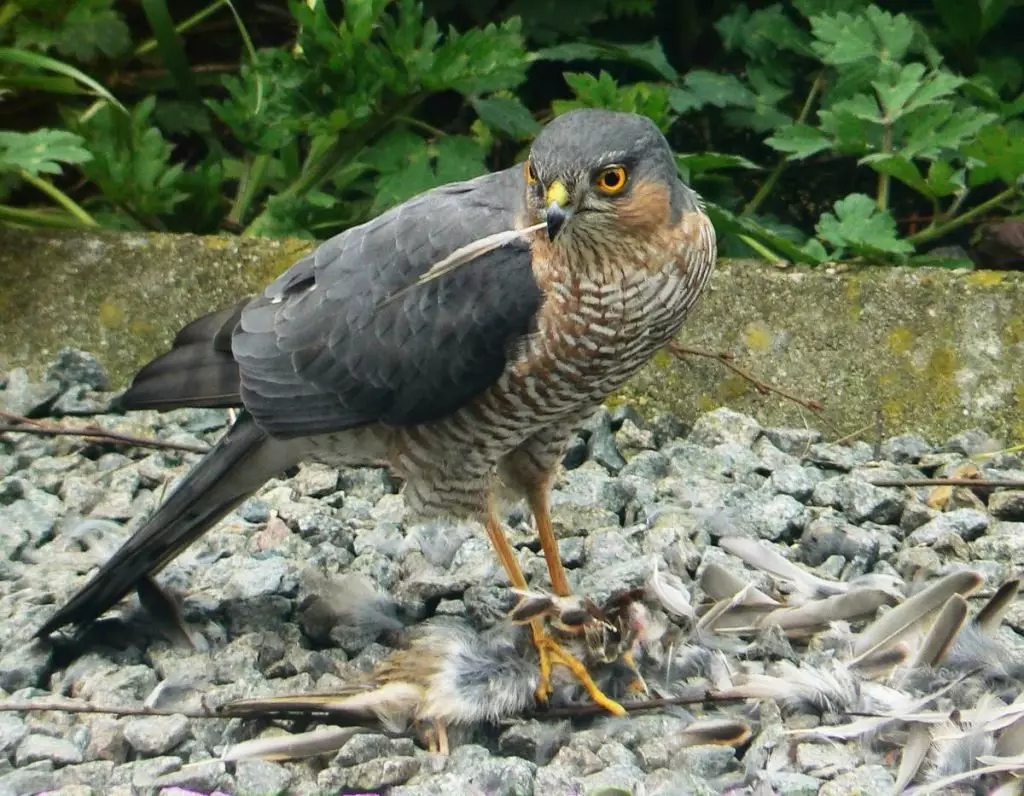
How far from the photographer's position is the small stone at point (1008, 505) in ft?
11.4

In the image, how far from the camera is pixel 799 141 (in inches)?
169

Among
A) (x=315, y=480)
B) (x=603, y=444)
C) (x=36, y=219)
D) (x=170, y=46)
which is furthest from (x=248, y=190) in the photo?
(x=603, y=444)

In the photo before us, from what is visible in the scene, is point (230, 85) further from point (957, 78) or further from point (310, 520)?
point (957, 78)

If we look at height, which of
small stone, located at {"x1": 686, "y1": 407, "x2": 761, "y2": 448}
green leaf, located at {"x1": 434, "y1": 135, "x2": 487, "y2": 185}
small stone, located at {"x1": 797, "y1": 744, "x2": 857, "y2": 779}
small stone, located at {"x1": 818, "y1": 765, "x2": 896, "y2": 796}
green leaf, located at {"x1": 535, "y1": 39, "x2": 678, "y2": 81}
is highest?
green leaf, located at {"x1": 535, "y1": 39, "x2": 678, "y2": 81}

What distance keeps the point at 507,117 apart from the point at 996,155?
54.3 inches

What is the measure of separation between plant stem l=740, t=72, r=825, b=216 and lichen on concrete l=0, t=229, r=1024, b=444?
582 mm

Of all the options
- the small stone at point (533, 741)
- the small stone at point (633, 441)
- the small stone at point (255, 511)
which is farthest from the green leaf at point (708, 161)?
A: the small stone at point (533, 741)

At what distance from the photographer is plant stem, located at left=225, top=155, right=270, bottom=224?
4.74m

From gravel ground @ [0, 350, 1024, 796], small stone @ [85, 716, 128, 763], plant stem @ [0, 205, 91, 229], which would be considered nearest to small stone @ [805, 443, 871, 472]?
gravel ground @ [0, 350, 1024, 796]

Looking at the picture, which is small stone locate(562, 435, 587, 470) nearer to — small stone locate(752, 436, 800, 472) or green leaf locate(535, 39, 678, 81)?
small stone locate(752, 436, 800, 472)

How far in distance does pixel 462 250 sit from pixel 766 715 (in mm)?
1039

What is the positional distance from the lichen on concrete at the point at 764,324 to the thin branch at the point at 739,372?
2 centimetres

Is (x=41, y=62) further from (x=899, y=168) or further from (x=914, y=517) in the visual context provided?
(x=914, y=517)

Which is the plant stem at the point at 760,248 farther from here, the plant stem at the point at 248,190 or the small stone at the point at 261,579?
the small stone at the point at 261,579
